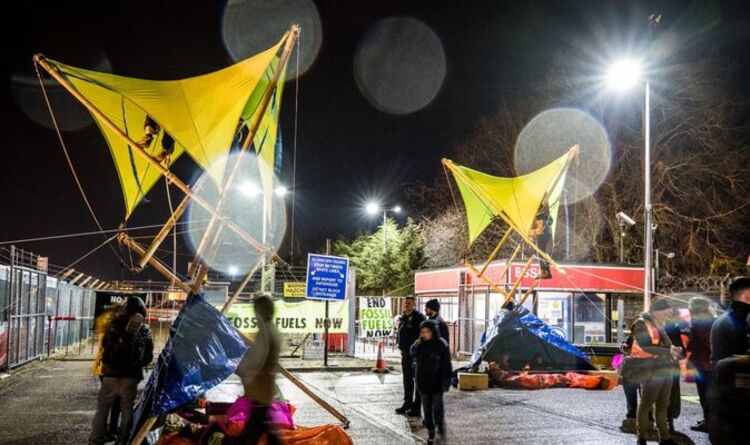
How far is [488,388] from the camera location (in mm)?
13625

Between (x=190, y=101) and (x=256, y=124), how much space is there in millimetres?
847

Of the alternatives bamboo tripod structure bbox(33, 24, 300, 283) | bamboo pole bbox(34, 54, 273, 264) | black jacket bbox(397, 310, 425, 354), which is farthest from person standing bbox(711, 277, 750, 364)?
black jacket bbox(397, 310, 425, 354)

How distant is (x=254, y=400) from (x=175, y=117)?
357cm

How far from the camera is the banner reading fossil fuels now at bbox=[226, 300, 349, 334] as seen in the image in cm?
1867

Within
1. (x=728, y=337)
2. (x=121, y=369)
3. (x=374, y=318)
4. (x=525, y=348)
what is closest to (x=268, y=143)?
(x=121, y=369)

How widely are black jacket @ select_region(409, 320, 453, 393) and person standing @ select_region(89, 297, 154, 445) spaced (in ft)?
11.1

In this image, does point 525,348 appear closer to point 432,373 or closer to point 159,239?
point 432,373

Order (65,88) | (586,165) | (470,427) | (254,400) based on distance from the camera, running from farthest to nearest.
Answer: (586,165) < (470,427) < (65,88) < (254,400)

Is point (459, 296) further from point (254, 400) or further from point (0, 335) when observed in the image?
point (254, 400)

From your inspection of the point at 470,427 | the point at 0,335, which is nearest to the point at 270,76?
the point at 470,427

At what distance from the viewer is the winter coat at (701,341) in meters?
9.12

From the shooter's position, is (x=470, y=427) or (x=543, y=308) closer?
(x=470, y=427)

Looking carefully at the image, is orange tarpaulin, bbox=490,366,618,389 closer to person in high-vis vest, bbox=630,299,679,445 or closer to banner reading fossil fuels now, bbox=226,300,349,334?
person in high-vis vest, bbox=630,299,679,445

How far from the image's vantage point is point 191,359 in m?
6.82
